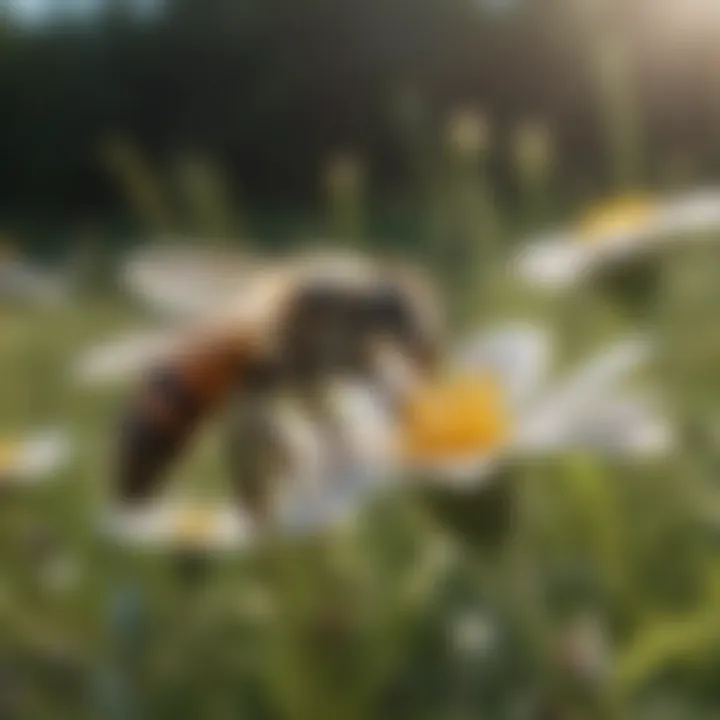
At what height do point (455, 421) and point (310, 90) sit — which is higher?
point (310, 90)

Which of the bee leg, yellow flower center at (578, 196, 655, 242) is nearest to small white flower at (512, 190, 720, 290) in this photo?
yellow flower center at (578, 196, 655, 242)

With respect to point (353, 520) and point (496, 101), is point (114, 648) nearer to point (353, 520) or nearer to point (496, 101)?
point (353, 520)

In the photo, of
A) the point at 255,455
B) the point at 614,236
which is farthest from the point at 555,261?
the point at 255,455

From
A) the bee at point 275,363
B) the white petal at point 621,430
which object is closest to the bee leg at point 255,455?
the bee at point 275,363

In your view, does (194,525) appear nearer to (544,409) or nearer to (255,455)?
(255,455)

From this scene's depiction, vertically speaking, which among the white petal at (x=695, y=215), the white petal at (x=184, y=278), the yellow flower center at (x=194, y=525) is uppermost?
the white petal at (x=184, y=278)

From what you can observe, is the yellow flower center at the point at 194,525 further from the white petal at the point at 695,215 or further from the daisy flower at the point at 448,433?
the white petal at the point at 695,215
